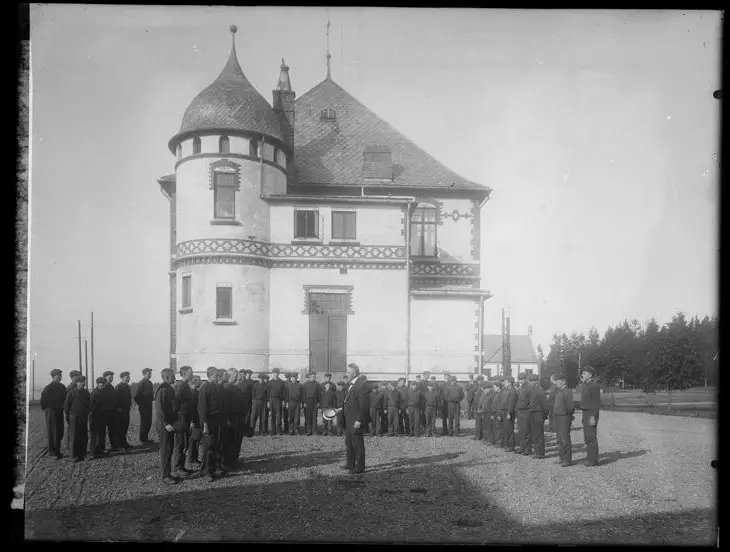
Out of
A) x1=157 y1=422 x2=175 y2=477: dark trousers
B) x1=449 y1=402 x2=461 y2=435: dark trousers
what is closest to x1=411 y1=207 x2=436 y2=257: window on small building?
x1=449 y1=402 x2=461 y2=435: dark trousers

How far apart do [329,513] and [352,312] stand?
307 cm

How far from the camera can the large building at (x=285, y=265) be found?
27.4 ft

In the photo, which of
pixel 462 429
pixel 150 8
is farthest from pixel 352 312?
pixel 462 429

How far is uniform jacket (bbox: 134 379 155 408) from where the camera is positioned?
8.62 meters

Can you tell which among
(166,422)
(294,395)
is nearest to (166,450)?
(166,422)

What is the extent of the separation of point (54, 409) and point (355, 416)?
4370mm

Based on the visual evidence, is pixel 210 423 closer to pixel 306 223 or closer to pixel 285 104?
pixel 306 223

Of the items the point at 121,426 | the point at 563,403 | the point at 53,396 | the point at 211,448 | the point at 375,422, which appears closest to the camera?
the point at 211,448

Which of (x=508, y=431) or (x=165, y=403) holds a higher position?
(x=165, y=403)

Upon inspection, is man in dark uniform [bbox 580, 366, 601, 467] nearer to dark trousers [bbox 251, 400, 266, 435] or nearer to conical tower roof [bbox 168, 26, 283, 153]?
dark trousers [bbox 251, 400, 266, 435]

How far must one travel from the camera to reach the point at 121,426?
8.92 metres

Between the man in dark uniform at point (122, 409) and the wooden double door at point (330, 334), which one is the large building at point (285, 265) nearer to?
the wooden double door at point (330, 334)

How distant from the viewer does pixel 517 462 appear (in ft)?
30.5

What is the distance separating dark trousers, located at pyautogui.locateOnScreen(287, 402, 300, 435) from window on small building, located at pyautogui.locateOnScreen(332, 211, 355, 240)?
9.60ft
